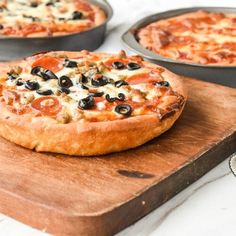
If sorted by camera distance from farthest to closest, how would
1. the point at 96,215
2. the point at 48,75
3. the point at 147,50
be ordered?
the point at 147,50
the point at 48,75
the point at 96,215

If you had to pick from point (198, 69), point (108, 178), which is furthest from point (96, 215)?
point (198, 69)

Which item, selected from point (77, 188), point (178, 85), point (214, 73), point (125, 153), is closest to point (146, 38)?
point (214, 73)

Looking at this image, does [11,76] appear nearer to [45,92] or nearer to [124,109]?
[45,92]

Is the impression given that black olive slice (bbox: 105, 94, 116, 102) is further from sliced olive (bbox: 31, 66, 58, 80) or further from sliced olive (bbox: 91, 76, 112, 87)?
sliced olive (bbox: 31, 66, 58, 80)

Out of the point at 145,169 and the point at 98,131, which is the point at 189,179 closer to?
the point at 145,169

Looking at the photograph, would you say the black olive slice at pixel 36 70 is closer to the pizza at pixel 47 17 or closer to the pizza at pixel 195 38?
the pizza at pixel 195 38

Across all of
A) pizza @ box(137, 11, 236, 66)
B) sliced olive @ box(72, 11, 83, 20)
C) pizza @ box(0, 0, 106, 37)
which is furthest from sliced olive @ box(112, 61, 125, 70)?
sliced olive @ box(72, 11, 83, 20)
